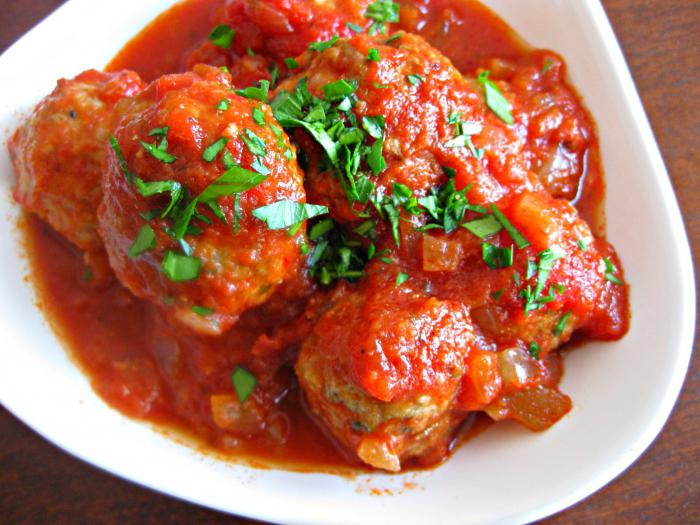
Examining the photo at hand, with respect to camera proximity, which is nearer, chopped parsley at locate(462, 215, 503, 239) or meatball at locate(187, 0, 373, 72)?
chopped parsley at locate(462, 215, 503, 239)

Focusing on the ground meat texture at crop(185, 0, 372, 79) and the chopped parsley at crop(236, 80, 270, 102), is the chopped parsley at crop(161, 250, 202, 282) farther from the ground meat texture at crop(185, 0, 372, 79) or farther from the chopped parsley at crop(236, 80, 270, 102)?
the ground meat texture at crop(185, 0, 372, 79)

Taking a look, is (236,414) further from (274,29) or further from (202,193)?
(274,29)

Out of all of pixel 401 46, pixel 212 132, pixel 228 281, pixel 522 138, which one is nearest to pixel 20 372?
pixel 228 281

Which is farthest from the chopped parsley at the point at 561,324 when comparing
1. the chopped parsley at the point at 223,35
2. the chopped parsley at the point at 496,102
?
the chopped parsley at the point at 223,35

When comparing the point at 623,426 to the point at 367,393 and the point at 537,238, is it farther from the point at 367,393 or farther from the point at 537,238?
the point at 367,393

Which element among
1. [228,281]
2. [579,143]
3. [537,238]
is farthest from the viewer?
[579,143]

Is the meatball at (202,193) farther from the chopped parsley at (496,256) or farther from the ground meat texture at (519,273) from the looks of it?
the chopped parsley at (496,256)

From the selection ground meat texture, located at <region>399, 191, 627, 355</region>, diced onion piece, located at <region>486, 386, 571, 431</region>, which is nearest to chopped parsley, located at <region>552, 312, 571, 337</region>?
ground meat texture, located at <region>399, 191, 627, 355</region>
